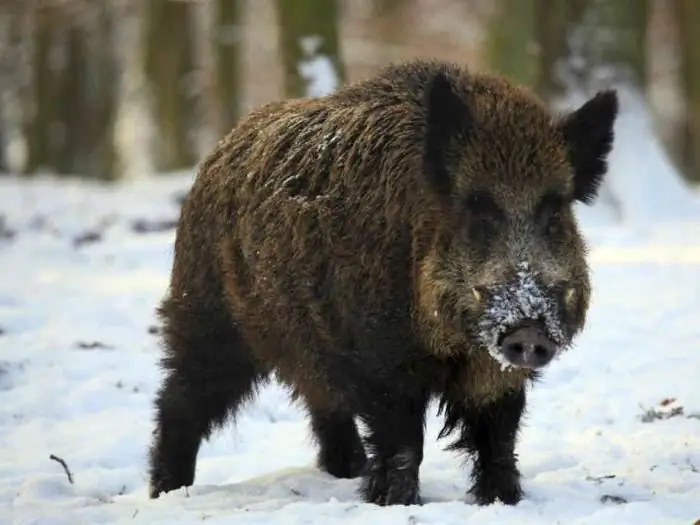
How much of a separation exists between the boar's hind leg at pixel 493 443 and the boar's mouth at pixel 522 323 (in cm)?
75

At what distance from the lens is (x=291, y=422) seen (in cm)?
834

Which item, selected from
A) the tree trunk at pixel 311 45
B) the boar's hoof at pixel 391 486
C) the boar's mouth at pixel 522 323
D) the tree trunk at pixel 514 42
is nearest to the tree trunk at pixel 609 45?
the tree trunk at pixel 514 42

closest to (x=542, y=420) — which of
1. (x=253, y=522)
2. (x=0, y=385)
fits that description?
(x=253, y=522)

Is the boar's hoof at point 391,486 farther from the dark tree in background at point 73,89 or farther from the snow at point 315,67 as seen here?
the dark tree in background at point 73,89

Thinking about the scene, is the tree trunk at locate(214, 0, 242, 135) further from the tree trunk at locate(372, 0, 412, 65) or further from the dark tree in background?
the tree trunk at locate(372, 0, 412, 65)

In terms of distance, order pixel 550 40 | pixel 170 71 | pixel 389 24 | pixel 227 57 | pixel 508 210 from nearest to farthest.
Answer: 1. pixel 508 210
2. pixel 550 40
3. pixel 227 57
4. pixel 170 71
5. pixel 389 24

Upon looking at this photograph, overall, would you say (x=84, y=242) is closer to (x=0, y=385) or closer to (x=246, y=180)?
(x=0, y=385)

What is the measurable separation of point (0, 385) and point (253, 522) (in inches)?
165

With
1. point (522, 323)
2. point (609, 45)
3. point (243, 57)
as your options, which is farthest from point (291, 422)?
point (243, 57)

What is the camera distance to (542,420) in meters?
7.57

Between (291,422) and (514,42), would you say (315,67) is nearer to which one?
(514,42)

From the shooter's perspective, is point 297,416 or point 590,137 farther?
point 297,416

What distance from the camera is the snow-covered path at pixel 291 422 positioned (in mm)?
5484

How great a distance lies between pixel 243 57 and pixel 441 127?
80.8 ft
